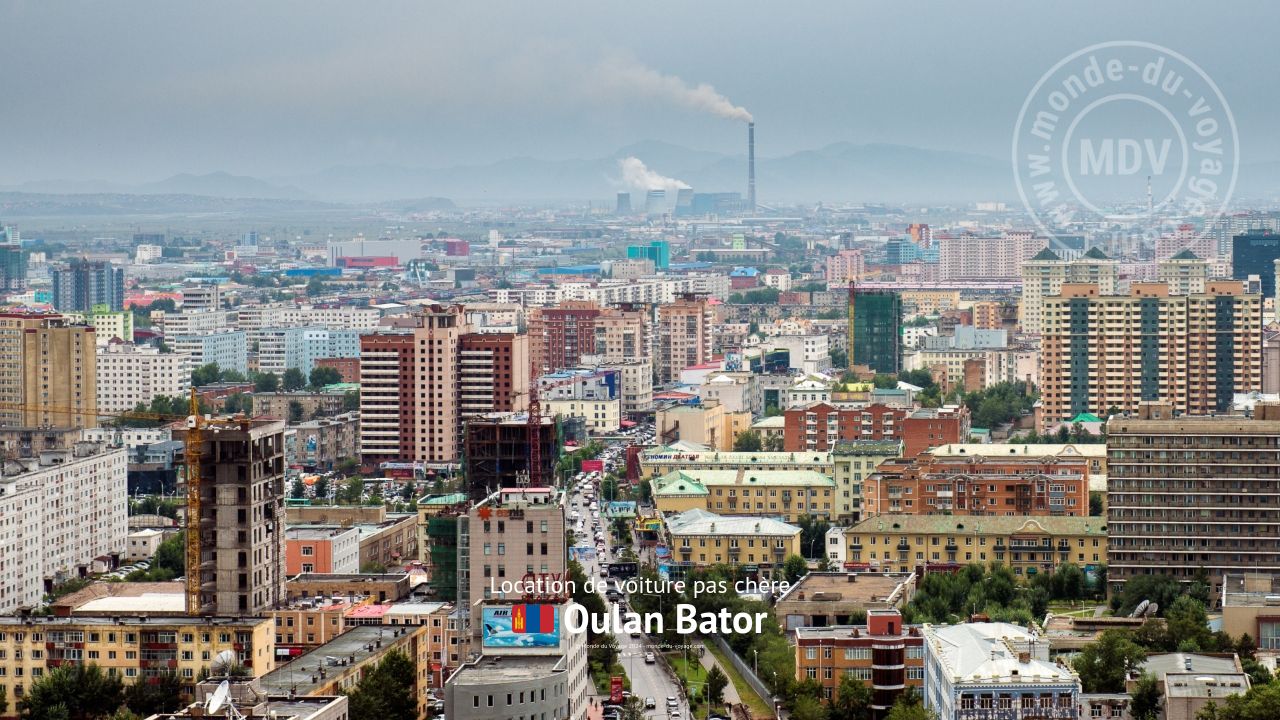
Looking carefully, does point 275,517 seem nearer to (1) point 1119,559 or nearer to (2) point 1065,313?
(1) point 1119,559

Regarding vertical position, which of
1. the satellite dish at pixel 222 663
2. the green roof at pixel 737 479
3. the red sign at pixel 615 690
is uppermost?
the green roof at pixel 737 479

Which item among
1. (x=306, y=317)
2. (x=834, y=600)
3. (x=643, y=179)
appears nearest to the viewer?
(x=834, y=600)

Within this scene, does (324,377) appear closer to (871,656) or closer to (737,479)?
(737,479)

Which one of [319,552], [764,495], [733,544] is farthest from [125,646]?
[764,495]

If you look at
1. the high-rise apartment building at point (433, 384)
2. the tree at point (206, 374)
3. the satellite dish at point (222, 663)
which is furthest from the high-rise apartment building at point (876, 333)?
the satellite dish at point (222, 663)

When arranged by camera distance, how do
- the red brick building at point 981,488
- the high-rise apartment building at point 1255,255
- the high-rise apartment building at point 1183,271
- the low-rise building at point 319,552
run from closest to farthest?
1. the low-rise building at point 319,552
2. the red brick building at point 981,488
3. the high-rise apartment building at point 1183,271
4. the high-rise apartment building at point 1255,255

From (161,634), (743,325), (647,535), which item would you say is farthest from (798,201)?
(161,634)

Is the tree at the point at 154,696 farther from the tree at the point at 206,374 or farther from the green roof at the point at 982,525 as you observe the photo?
the tree at the point at 206,374
